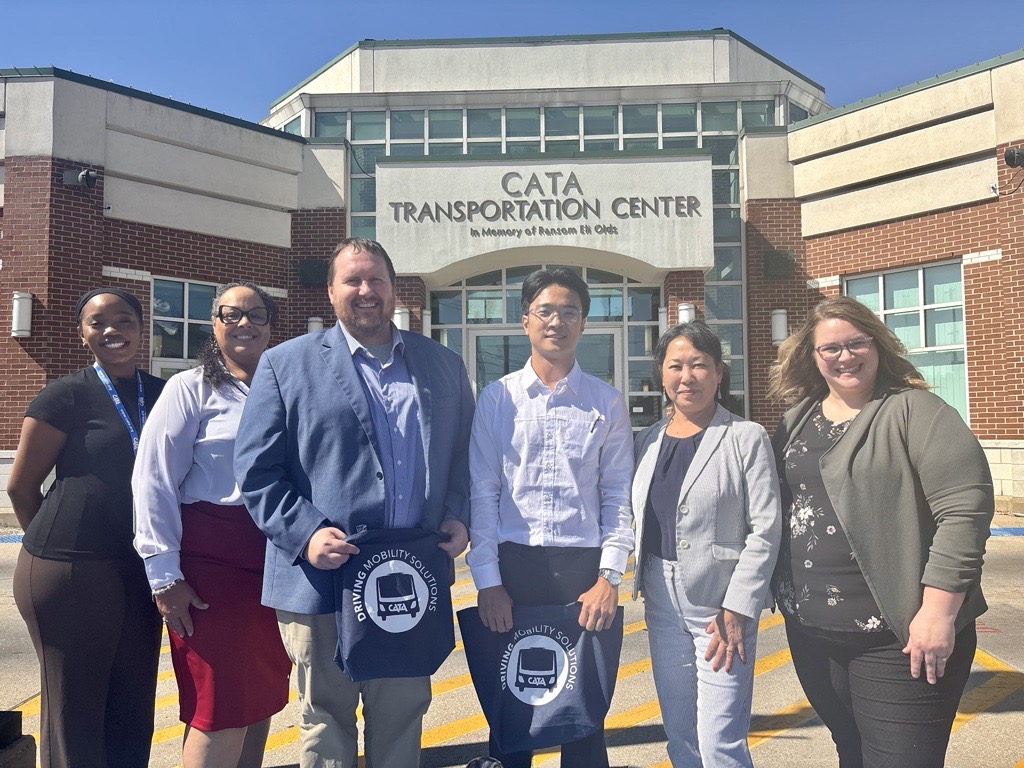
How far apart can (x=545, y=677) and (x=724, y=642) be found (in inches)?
24.8

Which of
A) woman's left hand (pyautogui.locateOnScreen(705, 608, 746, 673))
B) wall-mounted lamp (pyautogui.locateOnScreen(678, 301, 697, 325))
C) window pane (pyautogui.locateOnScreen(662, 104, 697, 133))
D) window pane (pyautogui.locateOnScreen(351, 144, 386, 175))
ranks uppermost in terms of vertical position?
window pane (pyautogui.locateOnScreen(662, 104, 697, 133))

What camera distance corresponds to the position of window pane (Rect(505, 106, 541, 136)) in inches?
551

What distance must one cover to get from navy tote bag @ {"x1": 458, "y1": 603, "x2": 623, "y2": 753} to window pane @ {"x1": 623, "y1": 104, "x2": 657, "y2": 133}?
12708 mm

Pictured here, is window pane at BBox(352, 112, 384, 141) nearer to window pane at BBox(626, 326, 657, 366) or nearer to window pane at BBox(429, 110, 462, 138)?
window pane at BBox(429, 110, 462, 138)

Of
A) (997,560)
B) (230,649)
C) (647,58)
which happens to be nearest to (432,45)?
(647,58)

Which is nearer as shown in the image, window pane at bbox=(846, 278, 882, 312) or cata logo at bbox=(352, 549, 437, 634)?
cata logo at bbox=(352, 549, 437, 634)

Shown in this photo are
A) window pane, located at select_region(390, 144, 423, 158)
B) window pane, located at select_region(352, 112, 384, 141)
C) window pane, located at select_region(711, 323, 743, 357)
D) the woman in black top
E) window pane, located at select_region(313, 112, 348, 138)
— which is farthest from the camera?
window pane, located at select_region(313, 112, 348, 138)

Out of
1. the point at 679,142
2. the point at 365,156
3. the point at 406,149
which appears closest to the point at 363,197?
A: the point at 365,156

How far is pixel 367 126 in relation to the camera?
14.1 m

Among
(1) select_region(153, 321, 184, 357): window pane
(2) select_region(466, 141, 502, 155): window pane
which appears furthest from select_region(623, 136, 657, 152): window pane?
(1) select_region(153, 321, 184, 357): window pane

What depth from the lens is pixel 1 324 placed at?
1071 cm

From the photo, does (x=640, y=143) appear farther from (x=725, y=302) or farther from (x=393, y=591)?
(x=393, y=591)

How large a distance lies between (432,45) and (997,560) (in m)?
15.3

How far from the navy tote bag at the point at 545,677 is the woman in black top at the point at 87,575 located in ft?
4.20
